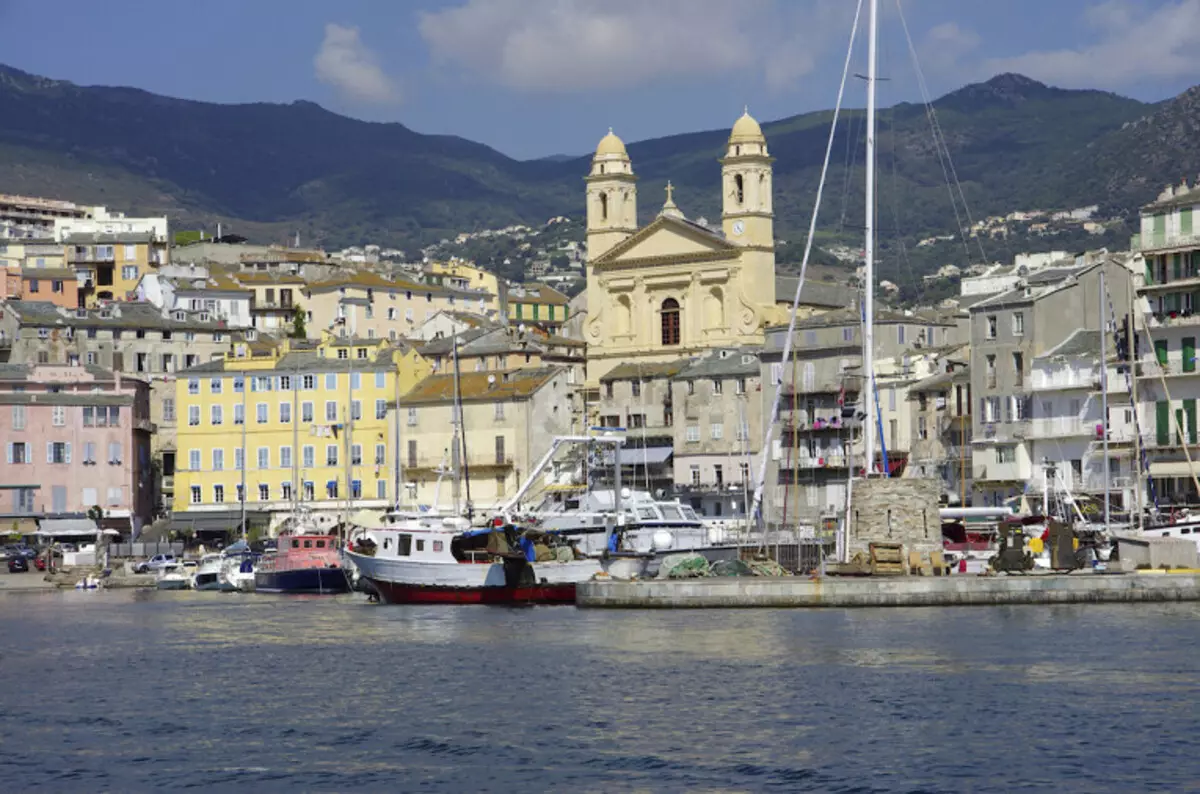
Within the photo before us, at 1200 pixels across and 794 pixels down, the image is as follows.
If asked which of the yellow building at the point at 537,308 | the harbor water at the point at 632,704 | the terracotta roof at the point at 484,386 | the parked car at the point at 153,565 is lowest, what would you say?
the harbor water at the point at 632,704

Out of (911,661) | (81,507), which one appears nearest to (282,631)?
(911,661)

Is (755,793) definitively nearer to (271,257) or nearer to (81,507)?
(81,507)

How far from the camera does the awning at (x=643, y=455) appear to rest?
12112 centimetres

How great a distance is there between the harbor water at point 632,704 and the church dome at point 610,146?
87497 millimetres

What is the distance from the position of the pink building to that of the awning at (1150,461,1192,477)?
57525 millimetres

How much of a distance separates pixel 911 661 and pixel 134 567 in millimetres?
62630

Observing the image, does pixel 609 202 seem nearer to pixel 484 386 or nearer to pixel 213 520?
pixel 484 386

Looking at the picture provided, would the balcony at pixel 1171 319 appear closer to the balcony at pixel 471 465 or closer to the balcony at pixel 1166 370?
the balcony at pixel 1166 370

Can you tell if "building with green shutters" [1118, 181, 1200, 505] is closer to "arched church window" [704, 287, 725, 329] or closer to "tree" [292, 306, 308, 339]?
"arched church window" [704, 287, 725, 329]

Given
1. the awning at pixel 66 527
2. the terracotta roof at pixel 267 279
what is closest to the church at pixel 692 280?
the terracotta roof at pixel 267 279

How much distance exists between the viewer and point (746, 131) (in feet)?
468

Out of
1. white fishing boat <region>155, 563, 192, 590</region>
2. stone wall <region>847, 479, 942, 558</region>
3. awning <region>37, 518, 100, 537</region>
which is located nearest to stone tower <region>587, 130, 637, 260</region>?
awning <region>37, 518, 100, 537</region>

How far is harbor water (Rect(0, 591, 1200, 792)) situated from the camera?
35688mm

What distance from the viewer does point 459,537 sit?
7412 cm
